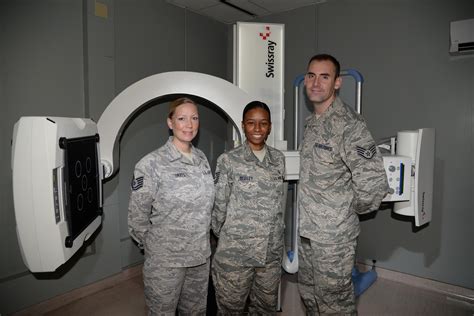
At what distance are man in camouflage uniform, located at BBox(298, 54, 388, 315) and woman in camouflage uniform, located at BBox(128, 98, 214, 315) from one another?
634 mm

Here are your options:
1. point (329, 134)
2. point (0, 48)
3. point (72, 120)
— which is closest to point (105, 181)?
point (0, 48)

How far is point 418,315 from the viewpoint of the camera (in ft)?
7.89

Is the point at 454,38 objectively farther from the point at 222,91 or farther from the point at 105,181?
the point at 105,181

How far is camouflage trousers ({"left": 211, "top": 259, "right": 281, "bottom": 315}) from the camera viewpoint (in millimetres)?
1813

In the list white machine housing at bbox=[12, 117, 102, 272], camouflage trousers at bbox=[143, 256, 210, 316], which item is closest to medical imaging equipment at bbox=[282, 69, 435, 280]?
camouflage trousers at bbox=[143, 256, 210, 316]

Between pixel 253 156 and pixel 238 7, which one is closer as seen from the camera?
pixel 253 156

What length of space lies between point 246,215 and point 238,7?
253 cm

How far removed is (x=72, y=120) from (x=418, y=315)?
271cm

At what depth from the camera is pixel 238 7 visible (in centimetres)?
340

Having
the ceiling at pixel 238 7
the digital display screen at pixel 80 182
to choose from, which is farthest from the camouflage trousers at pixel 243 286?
the ceiling at pixel 238 7

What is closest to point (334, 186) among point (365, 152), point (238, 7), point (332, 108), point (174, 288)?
point (365, 152)

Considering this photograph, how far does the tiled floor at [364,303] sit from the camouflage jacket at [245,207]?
966mm

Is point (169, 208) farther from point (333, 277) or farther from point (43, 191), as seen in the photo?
point (333, 277)

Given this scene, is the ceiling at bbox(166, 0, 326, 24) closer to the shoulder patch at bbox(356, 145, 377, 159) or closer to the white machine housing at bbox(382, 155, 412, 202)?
the white machine housing at bbox(382, 155, 412, 202)
